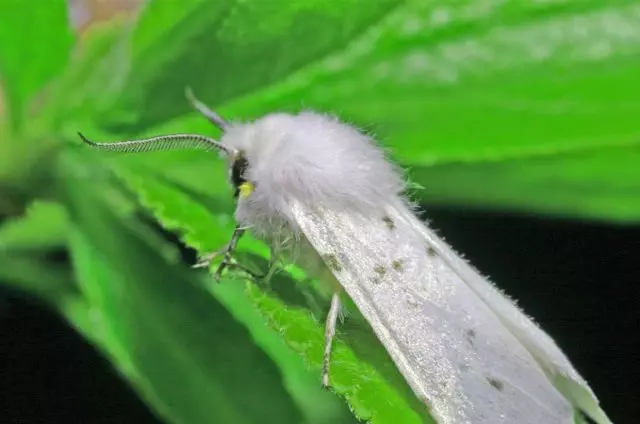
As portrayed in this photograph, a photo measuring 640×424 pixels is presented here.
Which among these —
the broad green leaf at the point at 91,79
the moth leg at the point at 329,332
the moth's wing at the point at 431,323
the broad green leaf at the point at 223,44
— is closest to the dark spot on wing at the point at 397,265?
the moth's wing at the point at 431,323

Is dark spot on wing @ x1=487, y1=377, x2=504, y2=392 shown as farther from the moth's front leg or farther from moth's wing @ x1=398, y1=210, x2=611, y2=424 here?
the moth's front leg

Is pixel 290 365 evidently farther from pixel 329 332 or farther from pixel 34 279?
pixel 34 279

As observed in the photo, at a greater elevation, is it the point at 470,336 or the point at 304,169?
the point at 304,169

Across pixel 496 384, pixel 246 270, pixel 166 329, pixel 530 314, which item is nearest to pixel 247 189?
pixel 246 270

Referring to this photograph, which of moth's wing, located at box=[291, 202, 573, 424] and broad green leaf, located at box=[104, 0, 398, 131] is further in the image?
broad green leaf, located at box=[104, 0, 398, 131]

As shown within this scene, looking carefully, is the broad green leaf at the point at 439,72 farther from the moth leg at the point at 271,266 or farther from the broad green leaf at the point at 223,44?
the moth leg at the point at 271,266

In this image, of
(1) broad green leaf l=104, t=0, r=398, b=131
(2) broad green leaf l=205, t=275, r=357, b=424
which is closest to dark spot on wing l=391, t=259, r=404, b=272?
(2) broad green leaf l=205, t=275, r=357, b=424

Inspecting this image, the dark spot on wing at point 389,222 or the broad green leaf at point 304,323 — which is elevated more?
the dark spot on wing at point 389,222
